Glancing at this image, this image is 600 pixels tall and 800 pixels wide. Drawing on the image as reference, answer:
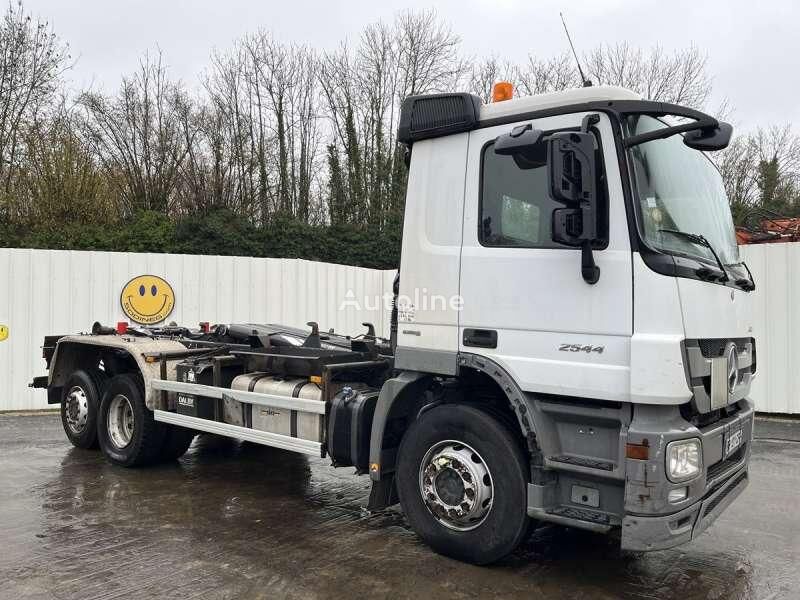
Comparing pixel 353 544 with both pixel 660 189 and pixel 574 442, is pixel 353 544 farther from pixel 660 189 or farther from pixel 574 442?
pixel 660 189

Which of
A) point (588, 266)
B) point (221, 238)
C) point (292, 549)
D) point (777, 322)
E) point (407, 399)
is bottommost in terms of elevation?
point (292, 549)

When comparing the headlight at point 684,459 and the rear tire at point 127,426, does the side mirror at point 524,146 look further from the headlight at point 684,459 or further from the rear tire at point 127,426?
the rear tire at point 127,426

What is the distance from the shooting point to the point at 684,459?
346cm

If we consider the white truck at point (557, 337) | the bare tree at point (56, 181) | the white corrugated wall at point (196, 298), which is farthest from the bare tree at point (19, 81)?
the white truck at point (557, 337)

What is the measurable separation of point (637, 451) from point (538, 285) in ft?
3.59

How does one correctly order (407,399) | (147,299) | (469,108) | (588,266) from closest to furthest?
(588,266) < (469,108) < (407,399) < (147,299)

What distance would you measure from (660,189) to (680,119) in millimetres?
478

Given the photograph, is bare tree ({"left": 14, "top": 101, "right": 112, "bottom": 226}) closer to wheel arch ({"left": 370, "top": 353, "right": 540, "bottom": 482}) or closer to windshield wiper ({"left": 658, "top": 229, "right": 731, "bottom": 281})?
wheel arch ({"left": 370, "top": 353, "right": 540, "bottom": 482})

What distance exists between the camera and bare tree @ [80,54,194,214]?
20.1m

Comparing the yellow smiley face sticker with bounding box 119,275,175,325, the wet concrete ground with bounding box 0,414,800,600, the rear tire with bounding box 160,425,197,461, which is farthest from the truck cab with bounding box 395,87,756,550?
the yellow smiley face sticker with bounding box 119,275,175,325

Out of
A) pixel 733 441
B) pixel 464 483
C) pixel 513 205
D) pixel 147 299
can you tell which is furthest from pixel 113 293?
pixel 733 441

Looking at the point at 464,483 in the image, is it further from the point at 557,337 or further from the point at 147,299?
the point at 147,299

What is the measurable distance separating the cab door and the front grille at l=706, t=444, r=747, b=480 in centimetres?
83

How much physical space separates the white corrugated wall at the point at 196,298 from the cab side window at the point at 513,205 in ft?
20.3
